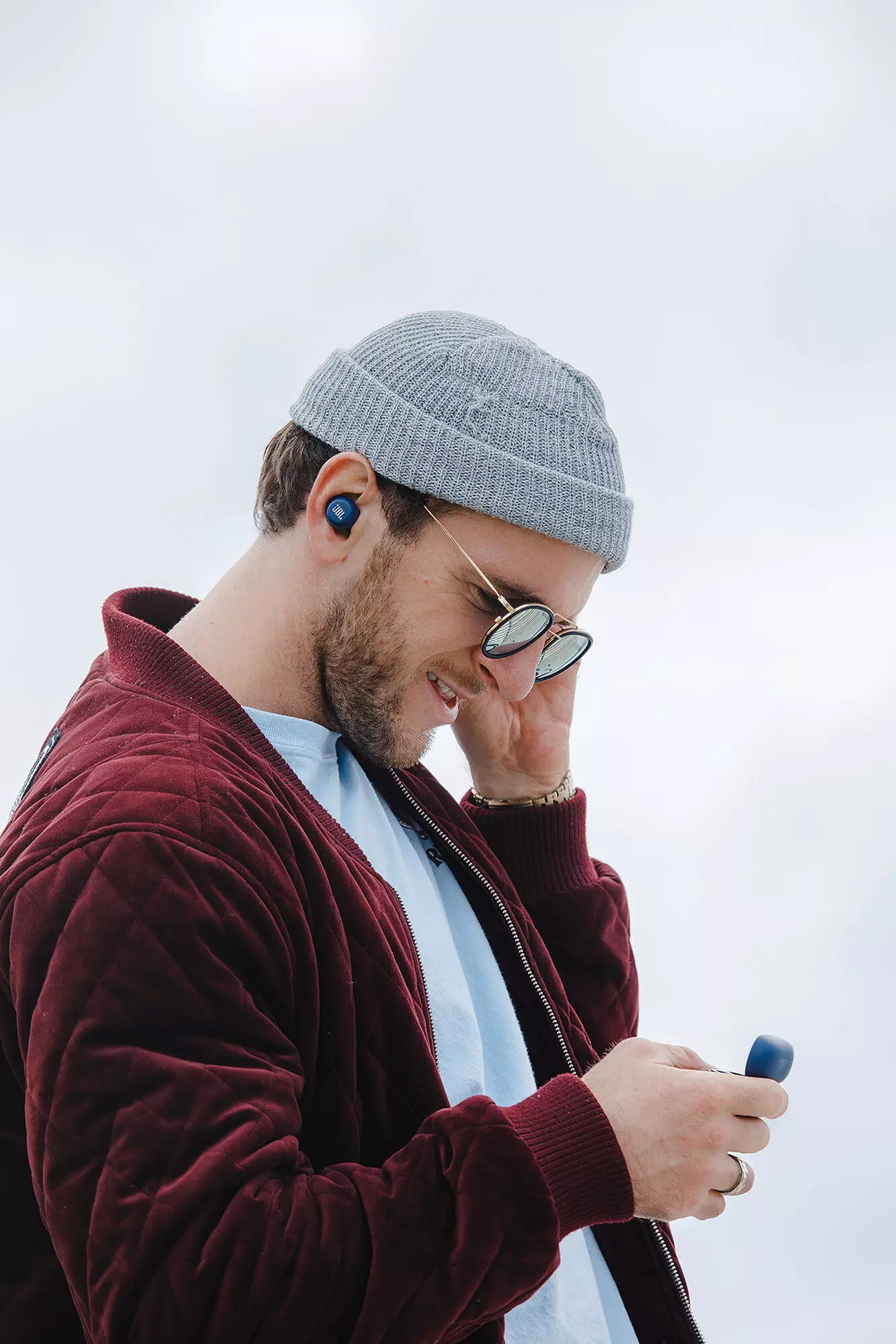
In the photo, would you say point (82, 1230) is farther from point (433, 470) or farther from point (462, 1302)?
point (433, 470)

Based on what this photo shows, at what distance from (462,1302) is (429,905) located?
0.69 metres

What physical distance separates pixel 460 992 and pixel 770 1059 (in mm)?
425

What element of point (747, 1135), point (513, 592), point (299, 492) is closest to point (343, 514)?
point (299, 492)

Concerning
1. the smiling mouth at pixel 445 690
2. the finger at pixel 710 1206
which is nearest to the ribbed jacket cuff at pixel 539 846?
the smiling mouth at pixel 445 690

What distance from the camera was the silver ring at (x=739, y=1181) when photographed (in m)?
1.33

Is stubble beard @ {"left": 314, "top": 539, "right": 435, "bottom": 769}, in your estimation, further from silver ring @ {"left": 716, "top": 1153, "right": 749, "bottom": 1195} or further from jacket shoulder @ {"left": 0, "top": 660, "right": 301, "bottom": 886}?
silver ring @ {"left": 716, "top": 1153, "right": 749, "bottom": 1195}

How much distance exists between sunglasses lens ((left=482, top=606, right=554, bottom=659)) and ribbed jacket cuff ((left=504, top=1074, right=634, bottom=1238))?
0.64 meters

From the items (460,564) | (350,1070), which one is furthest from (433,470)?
(350,1070)

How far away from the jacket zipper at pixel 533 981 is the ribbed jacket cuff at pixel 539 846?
0.88ft

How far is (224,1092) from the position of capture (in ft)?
3.38

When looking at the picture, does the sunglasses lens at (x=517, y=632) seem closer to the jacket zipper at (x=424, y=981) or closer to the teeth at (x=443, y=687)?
the teeth at (x=443, y=687)

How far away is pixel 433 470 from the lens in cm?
164

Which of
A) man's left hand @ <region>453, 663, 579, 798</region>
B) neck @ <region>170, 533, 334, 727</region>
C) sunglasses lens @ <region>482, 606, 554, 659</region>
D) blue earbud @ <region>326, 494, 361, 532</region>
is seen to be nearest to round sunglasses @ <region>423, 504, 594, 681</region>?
sunglasses lens @ <region>482, 606, 554, 659</region>

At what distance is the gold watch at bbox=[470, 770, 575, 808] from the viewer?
86.9 inches
